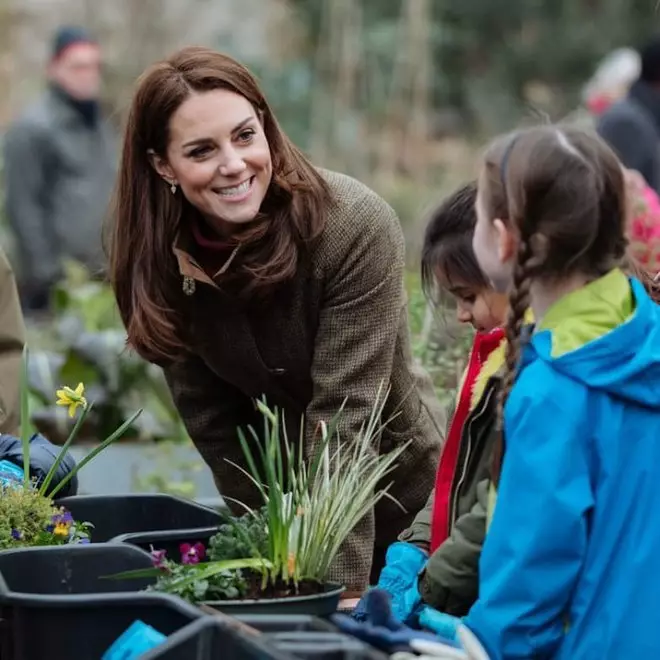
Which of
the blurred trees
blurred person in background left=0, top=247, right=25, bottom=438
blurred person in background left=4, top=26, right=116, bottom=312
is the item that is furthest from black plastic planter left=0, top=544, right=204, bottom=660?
the blurred trees

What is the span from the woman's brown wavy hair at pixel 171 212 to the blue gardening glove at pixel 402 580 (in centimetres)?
80

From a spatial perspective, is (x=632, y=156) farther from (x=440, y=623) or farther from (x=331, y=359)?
(x=440, y=623)

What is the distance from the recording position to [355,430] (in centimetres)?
379

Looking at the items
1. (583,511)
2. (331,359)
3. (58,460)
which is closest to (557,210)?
(583,511)

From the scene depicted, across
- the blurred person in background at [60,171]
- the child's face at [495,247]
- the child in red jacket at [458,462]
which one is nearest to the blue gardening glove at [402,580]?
the child in red jacket at [458,462]

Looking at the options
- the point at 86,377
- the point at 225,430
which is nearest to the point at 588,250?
the point at 225,430

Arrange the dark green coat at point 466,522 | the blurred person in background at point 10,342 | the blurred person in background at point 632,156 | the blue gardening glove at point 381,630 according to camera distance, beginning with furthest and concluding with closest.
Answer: the blurred person in background at point 632,156
the blurred person in background at point 10,342
the dark green coat at point 466,522
the blue gardening glove at point 381,630

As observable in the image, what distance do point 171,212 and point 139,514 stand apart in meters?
0.72

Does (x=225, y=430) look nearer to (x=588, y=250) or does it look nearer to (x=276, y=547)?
(x=276, y=547)

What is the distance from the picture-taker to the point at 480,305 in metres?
3.32

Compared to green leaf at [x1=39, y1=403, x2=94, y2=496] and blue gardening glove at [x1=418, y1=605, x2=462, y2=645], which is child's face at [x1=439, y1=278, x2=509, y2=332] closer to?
blue gardening glove at [x1=418, y1=605, x2=462, y2=645]

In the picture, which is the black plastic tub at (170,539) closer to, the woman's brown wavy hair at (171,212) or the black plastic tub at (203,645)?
the woman's brown wavy hair at (171,212)

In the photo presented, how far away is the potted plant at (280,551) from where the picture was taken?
3078 millimetres

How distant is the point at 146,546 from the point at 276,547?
2.00 ft
